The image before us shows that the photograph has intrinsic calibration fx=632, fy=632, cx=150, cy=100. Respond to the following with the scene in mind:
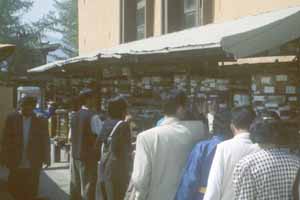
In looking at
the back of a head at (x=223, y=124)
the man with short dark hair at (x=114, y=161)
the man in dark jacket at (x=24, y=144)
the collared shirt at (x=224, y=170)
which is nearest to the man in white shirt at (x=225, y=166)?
the collared shirt at (x=224, y=170)

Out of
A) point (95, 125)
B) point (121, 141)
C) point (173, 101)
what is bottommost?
point (121, 141)

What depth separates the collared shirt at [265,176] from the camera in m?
4.35

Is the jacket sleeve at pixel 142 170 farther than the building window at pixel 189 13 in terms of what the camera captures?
No

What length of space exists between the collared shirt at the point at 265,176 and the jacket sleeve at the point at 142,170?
1.17 m

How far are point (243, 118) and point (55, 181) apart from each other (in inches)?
328

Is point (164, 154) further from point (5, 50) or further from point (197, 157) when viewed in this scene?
point (5, 50)

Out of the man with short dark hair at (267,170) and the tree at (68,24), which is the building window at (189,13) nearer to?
the man with short dark hair at (267,170)

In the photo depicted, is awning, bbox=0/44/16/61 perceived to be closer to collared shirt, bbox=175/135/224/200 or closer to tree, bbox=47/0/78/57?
collared shirt, bbox=175/135/224/200

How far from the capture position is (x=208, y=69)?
9672mm

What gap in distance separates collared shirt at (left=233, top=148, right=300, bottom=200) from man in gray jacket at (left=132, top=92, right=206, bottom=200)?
44.8 inches

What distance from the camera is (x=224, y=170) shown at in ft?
15.3

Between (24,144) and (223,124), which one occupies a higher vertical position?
(223,124)

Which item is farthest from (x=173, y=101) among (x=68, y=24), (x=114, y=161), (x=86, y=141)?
(x=68, y=24)

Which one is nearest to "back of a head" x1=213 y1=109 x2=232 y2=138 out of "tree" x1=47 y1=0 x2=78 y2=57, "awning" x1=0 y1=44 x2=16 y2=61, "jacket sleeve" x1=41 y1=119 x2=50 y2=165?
"jacket sleeve" x1=41 y1=119 x2=50 y2=165
